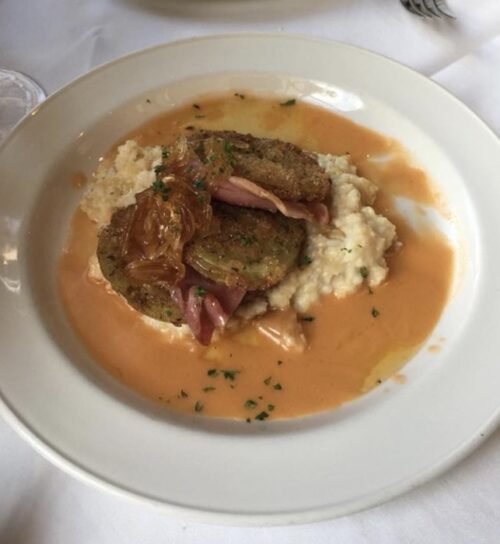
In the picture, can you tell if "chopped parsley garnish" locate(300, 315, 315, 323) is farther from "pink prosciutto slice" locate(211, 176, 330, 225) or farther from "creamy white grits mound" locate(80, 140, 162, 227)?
"creamy white grits mound" locate(80, 140, 162, 227)

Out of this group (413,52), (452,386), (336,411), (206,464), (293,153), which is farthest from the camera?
(413,52)

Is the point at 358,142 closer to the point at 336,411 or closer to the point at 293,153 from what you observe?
the point at 293,153

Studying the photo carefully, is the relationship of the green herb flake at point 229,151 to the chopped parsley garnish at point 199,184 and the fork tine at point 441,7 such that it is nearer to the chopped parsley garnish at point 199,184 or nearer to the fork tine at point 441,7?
the chopped parsley garnish at point 199,184

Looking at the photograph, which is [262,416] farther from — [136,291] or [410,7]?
[410,7]

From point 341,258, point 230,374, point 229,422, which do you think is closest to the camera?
point 229,422

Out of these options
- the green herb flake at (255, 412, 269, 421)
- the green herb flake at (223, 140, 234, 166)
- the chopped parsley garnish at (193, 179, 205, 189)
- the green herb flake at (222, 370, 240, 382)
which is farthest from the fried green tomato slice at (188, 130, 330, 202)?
the green herb flake at (255, 412, 269, 421)

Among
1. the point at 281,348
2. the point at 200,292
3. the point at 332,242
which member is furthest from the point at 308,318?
the point at 200,292

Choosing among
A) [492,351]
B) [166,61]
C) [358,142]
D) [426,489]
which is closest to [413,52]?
[358,142]
